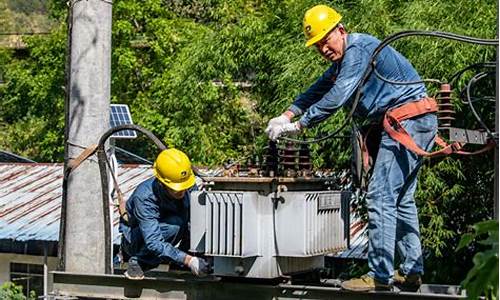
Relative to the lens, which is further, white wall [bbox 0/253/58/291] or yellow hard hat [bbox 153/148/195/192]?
white wall [bbox 0/253/58/291]

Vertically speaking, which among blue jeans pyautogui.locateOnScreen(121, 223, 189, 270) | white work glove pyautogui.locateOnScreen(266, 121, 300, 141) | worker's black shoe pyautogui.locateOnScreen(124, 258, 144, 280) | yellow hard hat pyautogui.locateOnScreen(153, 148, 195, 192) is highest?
white work glove pyautogui.locateOnScreen(266, 121, 300, 141)

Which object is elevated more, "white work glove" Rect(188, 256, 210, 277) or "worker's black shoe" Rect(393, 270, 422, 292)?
"white work glove" Rect(188, 256, 210, 277)

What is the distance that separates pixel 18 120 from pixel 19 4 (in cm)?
7507

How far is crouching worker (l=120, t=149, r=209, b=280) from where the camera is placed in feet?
23.6

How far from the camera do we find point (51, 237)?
16.6 meters

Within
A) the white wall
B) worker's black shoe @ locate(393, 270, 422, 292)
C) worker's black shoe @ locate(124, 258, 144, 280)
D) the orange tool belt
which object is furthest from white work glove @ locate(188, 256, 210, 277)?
the white wall

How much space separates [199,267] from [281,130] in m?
1.15

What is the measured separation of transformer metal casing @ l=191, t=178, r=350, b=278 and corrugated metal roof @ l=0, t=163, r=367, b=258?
8404 millimetres

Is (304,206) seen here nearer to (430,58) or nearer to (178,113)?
(430,58)

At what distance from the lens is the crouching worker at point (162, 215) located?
7199mm

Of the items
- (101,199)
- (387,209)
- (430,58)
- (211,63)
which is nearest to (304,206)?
(387,209)

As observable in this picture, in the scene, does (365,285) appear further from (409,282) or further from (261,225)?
(261,225)

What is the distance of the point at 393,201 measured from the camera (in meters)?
6.48

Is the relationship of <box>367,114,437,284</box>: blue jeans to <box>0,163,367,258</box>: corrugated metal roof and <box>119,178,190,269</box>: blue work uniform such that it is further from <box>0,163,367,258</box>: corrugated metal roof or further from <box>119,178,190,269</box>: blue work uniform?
<box>0,163,367,258</box>: corrugated metal roof
